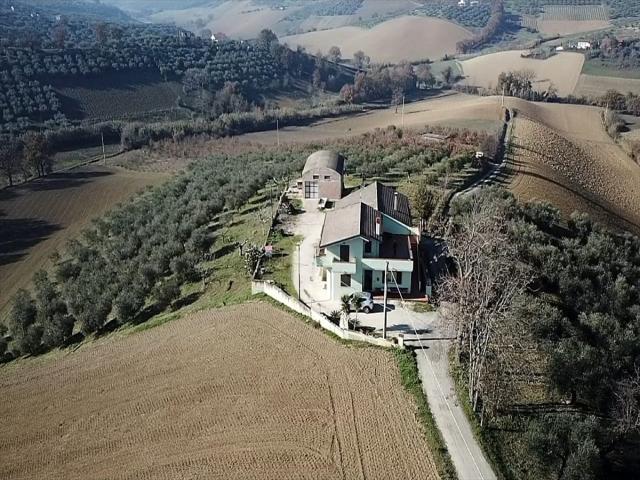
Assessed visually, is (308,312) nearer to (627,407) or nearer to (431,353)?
(431,353)

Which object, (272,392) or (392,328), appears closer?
(272,392)

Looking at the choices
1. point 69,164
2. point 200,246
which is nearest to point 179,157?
point 69,164

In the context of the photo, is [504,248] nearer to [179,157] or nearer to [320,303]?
[320,303]

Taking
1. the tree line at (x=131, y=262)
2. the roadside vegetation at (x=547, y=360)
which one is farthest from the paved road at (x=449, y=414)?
the tree line at (x=131, y=262)

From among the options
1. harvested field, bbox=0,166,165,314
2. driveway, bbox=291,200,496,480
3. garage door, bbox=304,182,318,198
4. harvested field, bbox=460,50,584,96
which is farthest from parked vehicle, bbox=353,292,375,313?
harvested field, bbox=460,50,584,96

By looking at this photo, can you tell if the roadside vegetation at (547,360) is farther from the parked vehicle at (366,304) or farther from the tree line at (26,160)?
the tree line at (26,160)

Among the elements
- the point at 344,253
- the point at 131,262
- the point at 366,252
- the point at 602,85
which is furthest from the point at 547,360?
the point at 602,85
